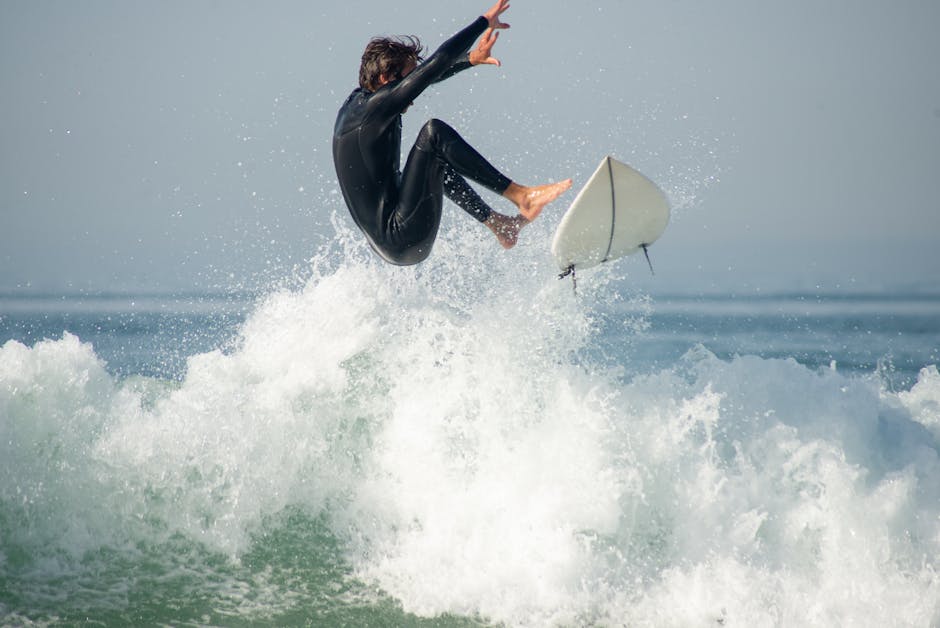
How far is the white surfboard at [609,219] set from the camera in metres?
5.02

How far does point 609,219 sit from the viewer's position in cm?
516

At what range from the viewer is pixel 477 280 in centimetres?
604

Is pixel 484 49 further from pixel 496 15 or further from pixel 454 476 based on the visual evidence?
pixel 454 476

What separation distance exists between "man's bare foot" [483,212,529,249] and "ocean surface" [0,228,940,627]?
888 millimetres

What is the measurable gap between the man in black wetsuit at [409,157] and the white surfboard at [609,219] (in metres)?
0.39

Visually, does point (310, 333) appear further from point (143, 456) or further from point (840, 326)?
point (840, 326)

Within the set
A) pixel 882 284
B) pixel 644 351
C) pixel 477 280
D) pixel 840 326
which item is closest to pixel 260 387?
pixel 477 280

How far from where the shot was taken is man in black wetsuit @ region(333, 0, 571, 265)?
4.48 meters

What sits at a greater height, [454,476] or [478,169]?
[478,169]

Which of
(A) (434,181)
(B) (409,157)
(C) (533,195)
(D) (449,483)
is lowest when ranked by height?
(D) (449,483)

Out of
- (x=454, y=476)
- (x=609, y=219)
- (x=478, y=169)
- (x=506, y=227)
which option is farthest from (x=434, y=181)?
(x=454, y=476)

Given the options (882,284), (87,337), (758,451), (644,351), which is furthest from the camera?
(882,284)

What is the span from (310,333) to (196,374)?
94 cm

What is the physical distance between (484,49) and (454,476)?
2654mm
